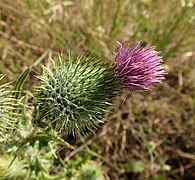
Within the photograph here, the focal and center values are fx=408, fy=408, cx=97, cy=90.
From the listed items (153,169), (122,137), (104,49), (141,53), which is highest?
(104,49)

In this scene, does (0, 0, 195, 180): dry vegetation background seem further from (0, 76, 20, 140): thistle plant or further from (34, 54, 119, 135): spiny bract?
(0, 76, 20, 140): thistle plant

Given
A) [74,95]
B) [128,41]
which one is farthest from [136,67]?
[128,41]

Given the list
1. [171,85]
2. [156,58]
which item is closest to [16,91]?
[156,58]

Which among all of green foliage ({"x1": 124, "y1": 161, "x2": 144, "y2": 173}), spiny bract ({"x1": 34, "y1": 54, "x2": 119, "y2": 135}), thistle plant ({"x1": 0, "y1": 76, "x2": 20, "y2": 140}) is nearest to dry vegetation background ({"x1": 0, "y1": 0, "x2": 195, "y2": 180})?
green foliage ({"x1": 124, "y1": 161, "x2": 144, "y2": 173})

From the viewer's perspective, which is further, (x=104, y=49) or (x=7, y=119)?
→ (x=104, y=49)

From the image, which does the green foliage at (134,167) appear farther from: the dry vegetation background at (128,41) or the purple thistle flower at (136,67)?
the purple thistle flower at (136,67)

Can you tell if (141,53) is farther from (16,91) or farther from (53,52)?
(53,52)
